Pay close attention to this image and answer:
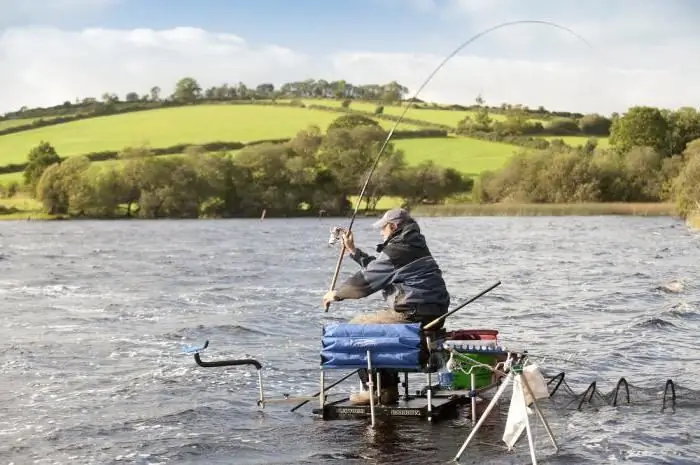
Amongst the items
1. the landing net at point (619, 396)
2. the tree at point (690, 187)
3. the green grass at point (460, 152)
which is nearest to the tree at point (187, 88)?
the green grass at point (460, 152)

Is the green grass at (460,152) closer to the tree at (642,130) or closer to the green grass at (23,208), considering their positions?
the tree at (642,130)

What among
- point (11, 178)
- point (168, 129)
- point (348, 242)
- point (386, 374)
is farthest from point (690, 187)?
point (168, 129)

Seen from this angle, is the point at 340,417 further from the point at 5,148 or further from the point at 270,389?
the point at 5,148

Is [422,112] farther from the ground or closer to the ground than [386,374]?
farther from the ground

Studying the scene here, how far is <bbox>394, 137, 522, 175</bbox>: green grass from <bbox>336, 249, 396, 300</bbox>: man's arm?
102 metres

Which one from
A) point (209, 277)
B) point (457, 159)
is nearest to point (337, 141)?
point (457, 159)

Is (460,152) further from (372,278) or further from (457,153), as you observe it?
(372,278)

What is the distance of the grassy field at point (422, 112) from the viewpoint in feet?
437

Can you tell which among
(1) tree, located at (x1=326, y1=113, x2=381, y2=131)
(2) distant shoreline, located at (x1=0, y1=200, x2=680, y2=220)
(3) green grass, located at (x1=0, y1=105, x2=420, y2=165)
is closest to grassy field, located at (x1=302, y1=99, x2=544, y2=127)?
(3) green grass, located at (x1=0, y1=105, x2=420, y2=165)

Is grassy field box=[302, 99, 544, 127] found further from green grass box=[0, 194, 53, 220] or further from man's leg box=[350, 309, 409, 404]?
man's leg box=[350, 309, 409, 404]

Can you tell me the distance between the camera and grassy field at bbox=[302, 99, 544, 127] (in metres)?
133

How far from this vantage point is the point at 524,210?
9875cm

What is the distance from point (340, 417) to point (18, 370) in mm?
6819

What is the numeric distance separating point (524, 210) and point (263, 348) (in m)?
81.9
